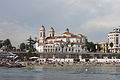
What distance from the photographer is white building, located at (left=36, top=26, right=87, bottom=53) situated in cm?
17912

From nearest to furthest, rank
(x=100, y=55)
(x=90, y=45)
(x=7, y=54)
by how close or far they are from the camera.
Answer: (x=7, y=54)
(x=100, y=55)
(x=90, y=45)

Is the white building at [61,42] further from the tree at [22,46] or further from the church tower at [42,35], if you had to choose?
the tree at [22,46]

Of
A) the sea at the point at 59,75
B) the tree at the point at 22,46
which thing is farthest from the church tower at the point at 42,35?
the sea at the point at 59,75

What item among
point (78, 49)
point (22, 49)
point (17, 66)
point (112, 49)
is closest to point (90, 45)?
point (78, 49)

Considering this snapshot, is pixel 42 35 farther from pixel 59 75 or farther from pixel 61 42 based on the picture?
pixel 59 75

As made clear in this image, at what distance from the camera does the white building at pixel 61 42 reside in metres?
179

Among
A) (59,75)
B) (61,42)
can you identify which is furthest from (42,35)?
(59,75)

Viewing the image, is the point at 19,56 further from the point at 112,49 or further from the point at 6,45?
the point at 112,49

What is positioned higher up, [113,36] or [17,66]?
[113,36]

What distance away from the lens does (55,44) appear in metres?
179

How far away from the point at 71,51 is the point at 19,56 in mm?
31151

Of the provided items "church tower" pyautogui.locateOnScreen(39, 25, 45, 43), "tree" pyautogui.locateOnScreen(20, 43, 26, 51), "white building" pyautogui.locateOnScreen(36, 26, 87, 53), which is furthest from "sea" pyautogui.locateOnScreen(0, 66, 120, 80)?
"church tower" pyautogui.locateOnScreen(39, 25, 45, 43)

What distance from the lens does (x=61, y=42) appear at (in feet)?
596

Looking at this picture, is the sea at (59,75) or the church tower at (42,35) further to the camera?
the church tower at (42,35)
